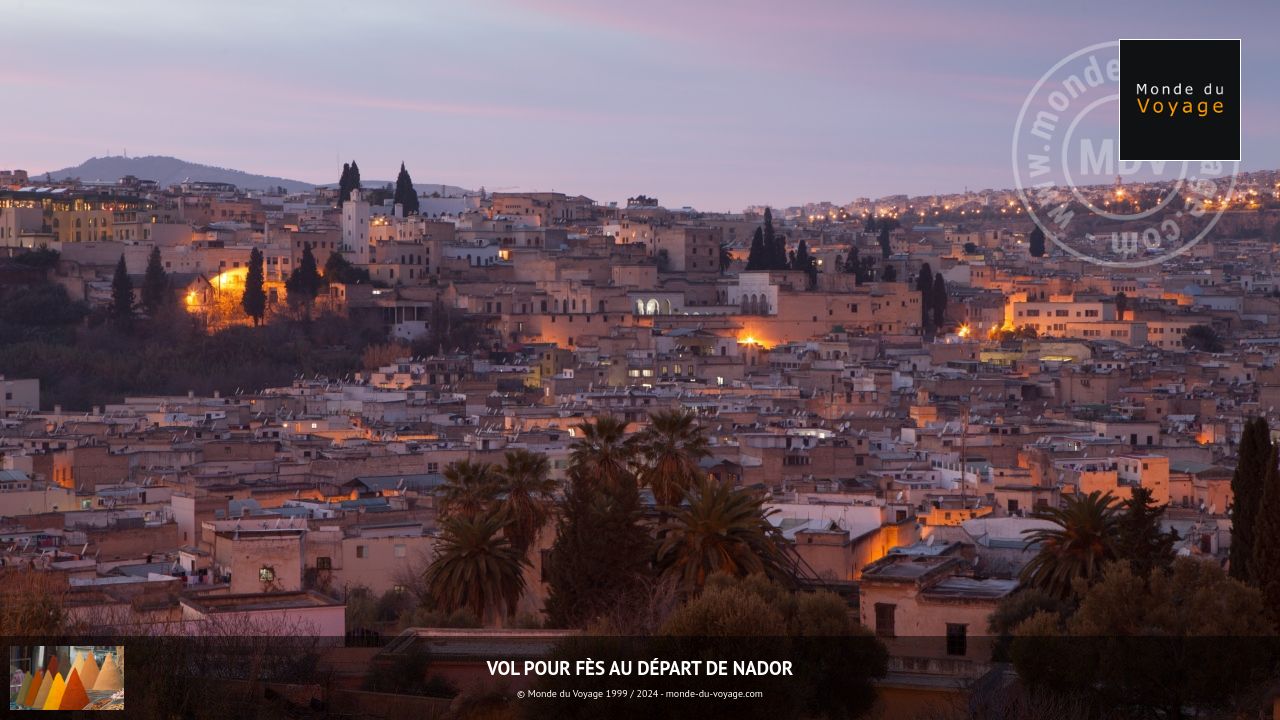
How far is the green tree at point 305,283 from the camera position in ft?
159

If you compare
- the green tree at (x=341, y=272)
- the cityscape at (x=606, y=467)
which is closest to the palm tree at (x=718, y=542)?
the cityscape at (x=606, y=467)

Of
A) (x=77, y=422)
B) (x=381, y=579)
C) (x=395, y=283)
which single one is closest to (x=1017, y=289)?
(x=395, y=283)

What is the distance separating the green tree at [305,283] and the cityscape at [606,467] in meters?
0.10

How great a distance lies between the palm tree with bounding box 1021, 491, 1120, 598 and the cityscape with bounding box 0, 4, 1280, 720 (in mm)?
33

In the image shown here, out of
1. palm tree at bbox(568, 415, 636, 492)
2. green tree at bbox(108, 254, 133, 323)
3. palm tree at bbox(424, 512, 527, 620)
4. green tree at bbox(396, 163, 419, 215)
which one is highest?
green tree at bbox(396, 163, 419, 215)

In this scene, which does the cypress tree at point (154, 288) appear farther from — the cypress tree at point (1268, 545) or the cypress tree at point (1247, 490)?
the cypress tree at point (1268, 545)

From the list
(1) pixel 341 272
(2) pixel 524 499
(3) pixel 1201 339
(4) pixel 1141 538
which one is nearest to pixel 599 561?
(2) pixel 524 499

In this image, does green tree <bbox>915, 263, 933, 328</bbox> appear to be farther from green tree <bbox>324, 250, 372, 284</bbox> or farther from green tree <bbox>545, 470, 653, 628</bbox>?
green tree <bbox>545, 470, 653, 628</bbox>

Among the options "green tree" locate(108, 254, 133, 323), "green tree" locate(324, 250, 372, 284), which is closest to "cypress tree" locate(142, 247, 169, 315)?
"green tree" locate(108, 254, 133, 323)

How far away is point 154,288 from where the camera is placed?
156ft

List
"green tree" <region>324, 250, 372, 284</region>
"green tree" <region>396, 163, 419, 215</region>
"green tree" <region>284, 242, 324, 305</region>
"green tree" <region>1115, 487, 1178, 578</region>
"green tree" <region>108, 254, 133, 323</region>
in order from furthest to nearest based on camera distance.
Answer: "green tree" <region>396, 163, 419, 215</region> < "green tree" <region>324, 250, 372, 284</region> < "green tree" <region>284, 242, 324, 305</region> < "green tree" <region>108, 254, 133, 323</region> < "green tree" <region>1115, 487, 1178, 578</region>

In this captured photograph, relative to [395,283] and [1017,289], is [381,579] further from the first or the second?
[1017,289]

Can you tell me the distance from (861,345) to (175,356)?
1500cm

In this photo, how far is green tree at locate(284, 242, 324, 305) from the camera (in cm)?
4853
